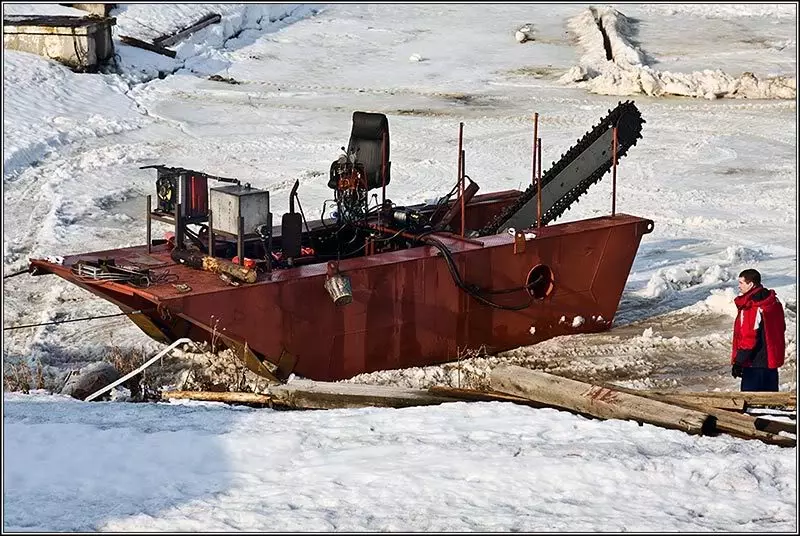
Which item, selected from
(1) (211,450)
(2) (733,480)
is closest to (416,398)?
(1) (211,450)

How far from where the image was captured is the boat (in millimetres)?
10508

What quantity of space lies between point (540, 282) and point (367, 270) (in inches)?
80.2

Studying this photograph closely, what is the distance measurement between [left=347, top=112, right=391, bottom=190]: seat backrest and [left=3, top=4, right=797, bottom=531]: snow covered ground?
1927 millimetres

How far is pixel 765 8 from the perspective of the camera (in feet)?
120

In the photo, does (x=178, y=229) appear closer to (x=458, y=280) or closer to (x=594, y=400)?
(x=458, y=280)

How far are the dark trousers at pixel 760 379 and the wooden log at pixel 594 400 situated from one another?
179 centimetres

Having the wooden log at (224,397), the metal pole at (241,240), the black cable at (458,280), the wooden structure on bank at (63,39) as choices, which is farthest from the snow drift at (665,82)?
the wooden log at (224,397)

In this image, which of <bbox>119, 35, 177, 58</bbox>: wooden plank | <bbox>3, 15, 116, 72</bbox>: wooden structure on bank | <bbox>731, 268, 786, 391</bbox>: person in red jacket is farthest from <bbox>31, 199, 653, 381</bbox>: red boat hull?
<bbox>119, 35, 177, 58</bbox>: wooden plank

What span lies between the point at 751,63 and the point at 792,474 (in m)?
22.1

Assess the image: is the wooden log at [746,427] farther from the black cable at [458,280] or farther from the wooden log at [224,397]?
the black cable at [458,280]

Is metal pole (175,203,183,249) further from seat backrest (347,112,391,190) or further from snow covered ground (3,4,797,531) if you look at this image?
seat backrest (347,112,391,190)

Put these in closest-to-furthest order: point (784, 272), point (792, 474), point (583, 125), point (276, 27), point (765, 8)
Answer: point (792, 474), point (784, 272), point (583, 125), point (276, 27), point (765, 8)

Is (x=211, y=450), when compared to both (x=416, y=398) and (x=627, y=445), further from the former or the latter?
(x=627, y=445)

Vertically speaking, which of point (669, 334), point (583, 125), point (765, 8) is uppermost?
point (765, 8)
